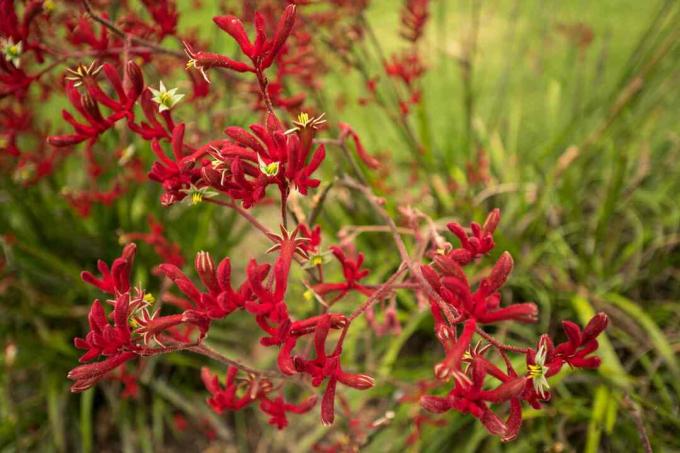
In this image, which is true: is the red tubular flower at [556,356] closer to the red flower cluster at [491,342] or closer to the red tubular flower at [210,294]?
the red flower cluster at [491,342]

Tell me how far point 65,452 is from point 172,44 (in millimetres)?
1939

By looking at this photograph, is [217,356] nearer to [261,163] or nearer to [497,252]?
[261,163]

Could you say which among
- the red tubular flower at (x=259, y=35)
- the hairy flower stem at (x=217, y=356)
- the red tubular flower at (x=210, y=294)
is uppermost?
the red tubular flower at (x=259, y=35)

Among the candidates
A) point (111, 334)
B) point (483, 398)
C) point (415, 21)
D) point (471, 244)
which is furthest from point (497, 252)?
point (111, 334)

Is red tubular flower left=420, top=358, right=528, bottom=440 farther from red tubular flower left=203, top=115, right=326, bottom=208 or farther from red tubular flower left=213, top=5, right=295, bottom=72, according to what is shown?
red tubular flower left=213, top=5, right=295, bottom=72

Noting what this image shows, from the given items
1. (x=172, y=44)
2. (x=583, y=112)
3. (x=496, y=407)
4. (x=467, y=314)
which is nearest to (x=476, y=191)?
(x=583, y=112)

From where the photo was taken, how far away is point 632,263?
5.07 ft

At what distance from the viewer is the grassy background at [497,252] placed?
53.2 inches

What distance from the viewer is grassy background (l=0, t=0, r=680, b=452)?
1.35 m

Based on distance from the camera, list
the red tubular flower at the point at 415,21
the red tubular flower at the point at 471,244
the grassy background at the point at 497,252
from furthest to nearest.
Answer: the grassy background at the point at 497,252 < the red tubular flower at the point at 415,21 < the red tubular flower at the point at 471,244

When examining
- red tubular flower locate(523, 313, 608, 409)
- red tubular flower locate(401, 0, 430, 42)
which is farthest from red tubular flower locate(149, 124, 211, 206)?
red tubular flower locate(401, 0, 430, 42)

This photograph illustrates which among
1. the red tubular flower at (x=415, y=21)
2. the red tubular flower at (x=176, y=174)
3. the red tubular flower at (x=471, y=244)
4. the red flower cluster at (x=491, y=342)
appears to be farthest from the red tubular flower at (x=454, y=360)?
the red tubular flower at (x=415, y=21)

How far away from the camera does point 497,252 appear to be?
1470 millimetres

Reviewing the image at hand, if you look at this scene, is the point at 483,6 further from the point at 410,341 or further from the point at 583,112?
the point at 410,341
